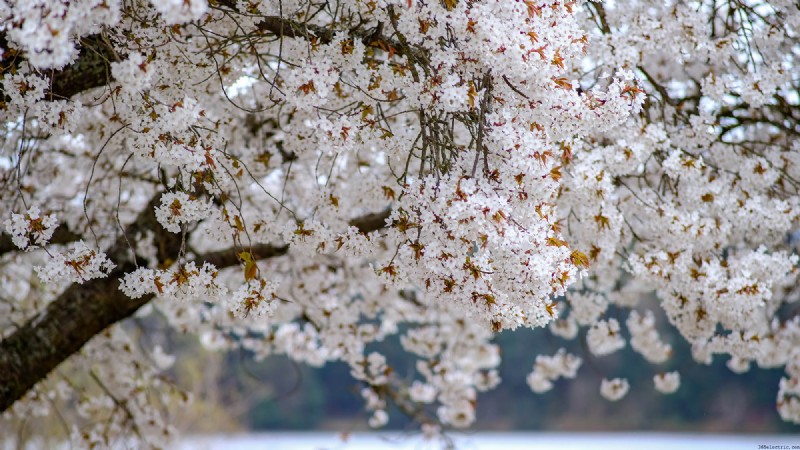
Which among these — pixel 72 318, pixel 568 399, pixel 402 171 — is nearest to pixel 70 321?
pixel 72 318

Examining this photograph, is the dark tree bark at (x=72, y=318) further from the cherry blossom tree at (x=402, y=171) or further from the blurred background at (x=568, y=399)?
the blurred background at (x=568, y=399)

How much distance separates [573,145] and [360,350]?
210 cm

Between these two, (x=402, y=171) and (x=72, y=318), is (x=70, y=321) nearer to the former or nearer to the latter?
(x=72, y=318)

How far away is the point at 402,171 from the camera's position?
3.29 meters

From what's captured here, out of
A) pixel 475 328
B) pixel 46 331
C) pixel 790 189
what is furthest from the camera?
pixel 475 328

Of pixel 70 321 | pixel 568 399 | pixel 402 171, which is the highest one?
pixel 568 399

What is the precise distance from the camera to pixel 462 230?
210cm

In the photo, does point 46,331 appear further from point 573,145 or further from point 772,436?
point 772,436

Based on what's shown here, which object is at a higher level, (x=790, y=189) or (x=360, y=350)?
(x=790, y=189)

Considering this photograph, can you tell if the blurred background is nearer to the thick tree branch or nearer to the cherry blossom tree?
the cherry blossom tree

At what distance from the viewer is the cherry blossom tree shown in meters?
2.19

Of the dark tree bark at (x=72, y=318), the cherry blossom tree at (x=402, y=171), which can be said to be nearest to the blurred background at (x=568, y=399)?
the cherry blossom tree at (x=402, y=171)

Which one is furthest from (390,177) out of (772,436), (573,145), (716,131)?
(772,436)

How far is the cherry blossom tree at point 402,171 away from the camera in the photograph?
2.19m
